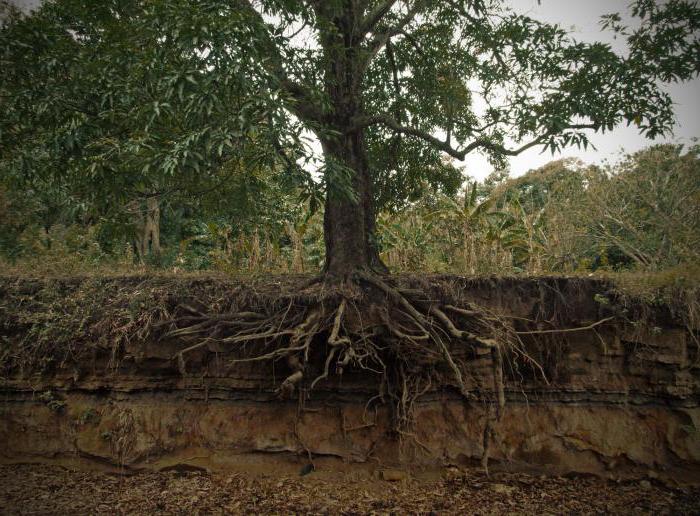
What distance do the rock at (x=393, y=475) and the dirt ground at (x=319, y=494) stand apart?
12 millimetres

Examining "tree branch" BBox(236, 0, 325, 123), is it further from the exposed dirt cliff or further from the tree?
the exposed dirt cliff

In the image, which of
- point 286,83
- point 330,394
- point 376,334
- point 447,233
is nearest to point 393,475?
point 330,394

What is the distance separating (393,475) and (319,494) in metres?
0.89

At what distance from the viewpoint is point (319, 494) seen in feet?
17.3

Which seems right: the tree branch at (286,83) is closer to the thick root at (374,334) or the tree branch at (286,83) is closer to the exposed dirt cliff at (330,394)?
the thick root at (374,334)

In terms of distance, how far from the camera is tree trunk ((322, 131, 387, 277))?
227 inches

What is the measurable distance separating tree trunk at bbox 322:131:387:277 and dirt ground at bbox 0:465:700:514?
2.44 m

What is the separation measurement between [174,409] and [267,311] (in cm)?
169

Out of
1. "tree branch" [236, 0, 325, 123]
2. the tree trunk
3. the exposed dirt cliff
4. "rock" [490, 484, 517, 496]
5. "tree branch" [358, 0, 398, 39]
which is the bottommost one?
"rock" [490, 484, 517, 496]

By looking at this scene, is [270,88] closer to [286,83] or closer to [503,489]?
[286,83]

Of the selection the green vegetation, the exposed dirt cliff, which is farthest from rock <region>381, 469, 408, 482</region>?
the green vegetation

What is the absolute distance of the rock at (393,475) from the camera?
5.59m

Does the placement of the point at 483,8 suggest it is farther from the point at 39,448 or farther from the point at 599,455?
the point at 39,448

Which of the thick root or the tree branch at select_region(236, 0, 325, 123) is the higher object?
the tree branch at select_region(236, 0, 325, 123)
